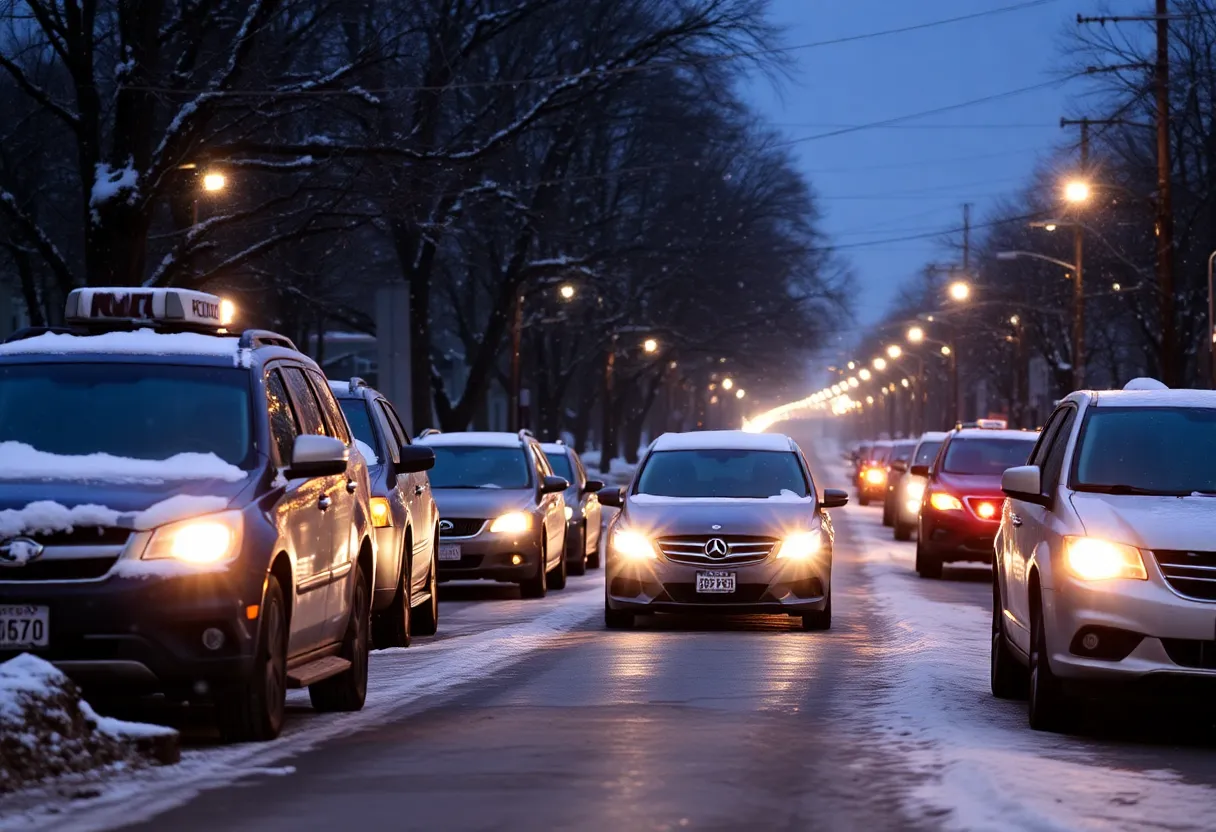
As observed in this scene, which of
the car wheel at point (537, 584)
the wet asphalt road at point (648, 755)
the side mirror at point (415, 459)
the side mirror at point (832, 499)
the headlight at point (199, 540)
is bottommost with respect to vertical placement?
the wet asphalt road at point (648, 755)

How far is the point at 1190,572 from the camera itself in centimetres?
1058

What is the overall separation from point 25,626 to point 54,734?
28.8 inches

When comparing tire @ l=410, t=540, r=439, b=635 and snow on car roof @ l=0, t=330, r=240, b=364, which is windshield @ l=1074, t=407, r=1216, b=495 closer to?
snow on car roof @ l=0, t=330, r=240, b=364

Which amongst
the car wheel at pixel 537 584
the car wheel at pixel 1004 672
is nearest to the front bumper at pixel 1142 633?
the car wheel at pixel 1004 672

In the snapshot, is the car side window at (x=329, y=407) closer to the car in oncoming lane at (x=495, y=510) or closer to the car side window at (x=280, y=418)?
the car side window at (x=280, y=418)

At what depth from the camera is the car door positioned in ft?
34.0

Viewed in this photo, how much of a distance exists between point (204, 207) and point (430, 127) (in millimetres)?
9193

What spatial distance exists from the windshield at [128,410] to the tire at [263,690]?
2.36 feet

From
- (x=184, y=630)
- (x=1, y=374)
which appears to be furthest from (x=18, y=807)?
(x=1, y=374)

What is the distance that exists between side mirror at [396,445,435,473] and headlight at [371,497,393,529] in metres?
0.40

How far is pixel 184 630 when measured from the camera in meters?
9.44

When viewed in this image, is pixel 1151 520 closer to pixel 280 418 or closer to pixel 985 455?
pixel 280 418

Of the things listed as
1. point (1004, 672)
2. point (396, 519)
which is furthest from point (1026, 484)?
point (396, 519)

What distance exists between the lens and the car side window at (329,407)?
12273mm
